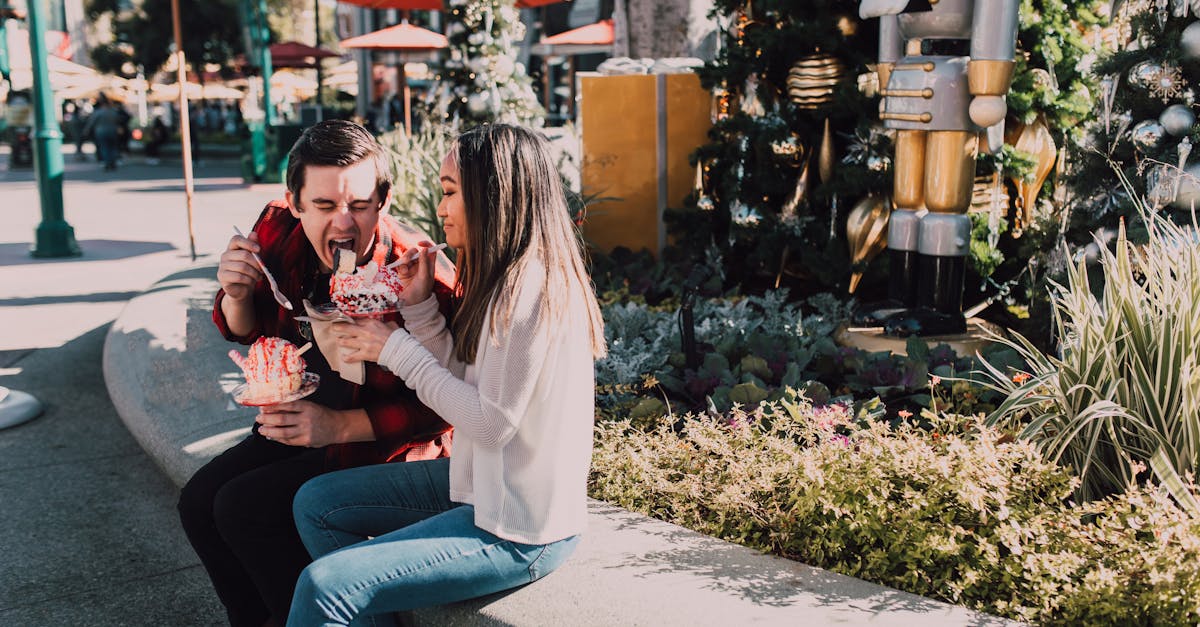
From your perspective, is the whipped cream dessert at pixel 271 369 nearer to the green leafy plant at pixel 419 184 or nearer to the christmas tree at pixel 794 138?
the green leafy plant at pixel 419 184

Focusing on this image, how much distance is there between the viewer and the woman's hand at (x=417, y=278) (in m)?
2.47

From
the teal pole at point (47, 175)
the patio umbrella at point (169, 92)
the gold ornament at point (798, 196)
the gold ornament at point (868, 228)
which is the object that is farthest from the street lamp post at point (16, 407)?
the patio umbrella at point (169, 92)

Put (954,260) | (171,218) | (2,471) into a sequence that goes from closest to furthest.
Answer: (2,471) < (954,260) < (171,218)

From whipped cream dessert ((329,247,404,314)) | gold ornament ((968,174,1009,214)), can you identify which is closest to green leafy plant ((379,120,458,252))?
gold ornament ((968,174,1009,214))

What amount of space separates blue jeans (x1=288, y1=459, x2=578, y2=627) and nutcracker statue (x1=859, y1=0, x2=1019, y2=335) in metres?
2.88

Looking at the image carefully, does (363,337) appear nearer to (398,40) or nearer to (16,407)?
(16,407)

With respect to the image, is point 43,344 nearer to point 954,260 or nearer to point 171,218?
point 954,260

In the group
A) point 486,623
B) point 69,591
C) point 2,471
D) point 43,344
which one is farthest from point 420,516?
point 43,344

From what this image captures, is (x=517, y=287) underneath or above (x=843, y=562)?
above

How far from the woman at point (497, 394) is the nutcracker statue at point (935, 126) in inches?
113

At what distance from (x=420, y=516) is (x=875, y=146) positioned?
12.5 feet

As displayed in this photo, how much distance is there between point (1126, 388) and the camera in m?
2.72

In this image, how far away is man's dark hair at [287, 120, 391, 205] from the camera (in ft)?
8.70

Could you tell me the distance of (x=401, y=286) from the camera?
239cm
